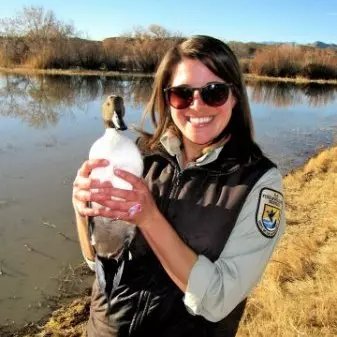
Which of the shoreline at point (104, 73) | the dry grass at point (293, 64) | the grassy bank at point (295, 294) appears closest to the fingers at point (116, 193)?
the grassy bank at point (295, 294)

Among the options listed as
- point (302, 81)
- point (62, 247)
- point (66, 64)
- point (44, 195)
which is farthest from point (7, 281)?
point (302, 81)

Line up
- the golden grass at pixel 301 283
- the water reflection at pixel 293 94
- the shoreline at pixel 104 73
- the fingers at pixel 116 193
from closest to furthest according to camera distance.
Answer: the fingers at pixel 116 193 → the golden grass at pixel 301 283 → the water reflection at pixel 293 94 → the shoreline at pixel 104 73

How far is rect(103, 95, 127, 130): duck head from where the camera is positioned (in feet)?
4.96

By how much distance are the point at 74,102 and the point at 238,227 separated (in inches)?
709

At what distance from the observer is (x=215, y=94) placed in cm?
175

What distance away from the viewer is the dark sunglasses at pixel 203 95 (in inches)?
68.8

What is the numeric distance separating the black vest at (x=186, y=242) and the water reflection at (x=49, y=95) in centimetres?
1229

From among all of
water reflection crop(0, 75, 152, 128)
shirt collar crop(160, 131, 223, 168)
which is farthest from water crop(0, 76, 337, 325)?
shirt collar crop(160, 131, 223, 168)

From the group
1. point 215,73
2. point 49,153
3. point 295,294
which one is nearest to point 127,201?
point 215,73

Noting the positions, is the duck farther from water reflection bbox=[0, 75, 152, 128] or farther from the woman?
water reflection bbox=[0, 75, 152, 128]

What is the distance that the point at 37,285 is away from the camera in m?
5.24

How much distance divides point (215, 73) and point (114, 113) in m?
0.49

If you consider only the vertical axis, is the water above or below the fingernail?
below

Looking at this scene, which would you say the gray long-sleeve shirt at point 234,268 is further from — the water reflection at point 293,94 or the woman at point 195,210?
the water reflection at point 293,94
